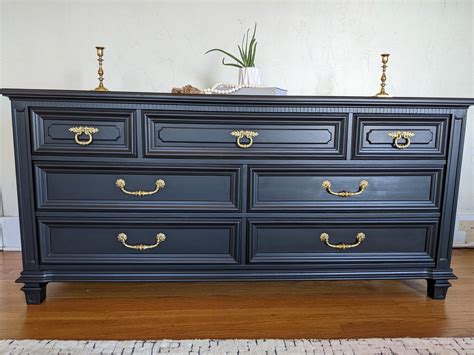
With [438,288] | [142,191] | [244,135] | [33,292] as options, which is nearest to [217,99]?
[244,135]

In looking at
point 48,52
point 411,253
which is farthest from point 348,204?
point 48,52

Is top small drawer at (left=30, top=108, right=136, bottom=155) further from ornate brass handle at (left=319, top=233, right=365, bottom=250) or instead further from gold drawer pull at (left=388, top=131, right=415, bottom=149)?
gold drawer pull at (left=388, top=131, right=415, bottom=149)

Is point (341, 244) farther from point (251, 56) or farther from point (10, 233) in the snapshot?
point (10, 233)

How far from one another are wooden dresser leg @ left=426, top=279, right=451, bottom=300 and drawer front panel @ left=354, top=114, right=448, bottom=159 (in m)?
0.54

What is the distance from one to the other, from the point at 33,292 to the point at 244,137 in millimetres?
1028

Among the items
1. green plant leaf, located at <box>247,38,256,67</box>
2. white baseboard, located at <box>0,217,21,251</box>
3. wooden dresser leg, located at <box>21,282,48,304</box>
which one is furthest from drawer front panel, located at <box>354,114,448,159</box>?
white baseboard, located at <box>0,217,21,251</box>

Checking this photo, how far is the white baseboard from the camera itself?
1.88 m

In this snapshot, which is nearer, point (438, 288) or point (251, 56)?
point (438, 288)

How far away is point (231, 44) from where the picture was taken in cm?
181

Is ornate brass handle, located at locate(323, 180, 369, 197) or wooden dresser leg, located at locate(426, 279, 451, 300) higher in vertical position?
ornate brass handle, located at locate(323, 180, 369, 197)

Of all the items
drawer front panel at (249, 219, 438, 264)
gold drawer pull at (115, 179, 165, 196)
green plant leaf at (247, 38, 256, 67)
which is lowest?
drawer front panel at (249, 219, 438, 264)

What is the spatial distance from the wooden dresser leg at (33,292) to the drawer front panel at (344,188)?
90 cm

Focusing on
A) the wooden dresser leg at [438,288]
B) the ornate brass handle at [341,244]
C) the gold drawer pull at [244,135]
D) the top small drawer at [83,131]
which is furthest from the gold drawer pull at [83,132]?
the wooden dresser leg at [438,288]

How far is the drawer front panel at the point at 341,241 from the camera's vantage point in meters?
1.34
